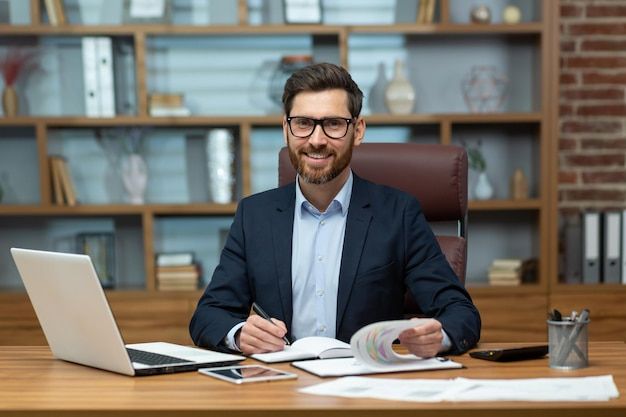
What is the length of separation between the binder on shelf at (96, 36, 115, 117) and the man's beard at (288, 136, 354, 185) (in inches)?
74.7

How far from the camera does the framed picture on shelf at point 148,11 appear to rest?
4117mm

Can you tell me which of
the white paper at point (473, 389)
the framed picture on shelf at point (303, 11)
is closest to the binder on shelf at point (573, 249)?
the framed picture on shelf at point (303, 11)

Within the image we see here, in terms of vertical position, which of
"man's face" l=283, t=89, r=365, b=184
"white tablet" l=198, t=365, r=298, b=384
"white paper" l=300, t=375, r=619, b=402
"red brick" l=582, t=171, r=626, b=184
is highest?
"man's face" l=283, t=89, r=365, b=184

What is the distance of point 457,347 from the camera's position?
6.39ft

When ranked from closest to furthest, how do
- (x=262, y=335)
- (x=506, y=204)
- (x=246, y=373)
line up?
(x=246, y=373) < (x=262, y=335) < (x=506, y=204)

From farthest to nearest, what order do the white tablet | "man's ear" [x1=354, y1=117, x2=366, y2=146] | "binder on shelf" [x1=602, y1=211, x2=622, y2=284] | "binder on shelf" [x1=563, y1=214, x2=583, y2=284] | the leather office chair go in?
"binder on shelf" [x1=563, y1=214, x2=583, y2=284]
"binder on shelf" [x1=602, y1=211, x2=622, y2=284]
the leather office chair
"man's ear" [x1=354, y1=117, x2=366, y2=146]
the white tablet

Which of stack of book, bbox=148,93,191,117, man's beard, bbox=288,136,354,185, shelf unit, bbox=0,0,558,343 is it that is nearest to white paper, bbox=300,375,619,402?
man's beard, bbox=288,136,354,185

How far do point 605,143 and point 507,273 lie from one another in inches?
28.5

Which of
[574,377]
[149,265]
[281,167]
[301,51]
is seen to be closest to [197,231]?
[149,265]

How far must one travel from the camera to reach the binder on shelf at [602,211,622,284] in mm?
3928

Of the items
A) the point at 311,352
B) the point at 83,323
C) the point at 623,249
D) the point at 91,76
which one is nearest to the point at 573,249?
the point at 623,249

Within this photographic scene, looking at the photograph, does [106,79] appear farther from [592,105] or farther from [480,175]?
[592,105]

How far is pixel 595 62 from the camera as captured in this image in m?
4.19

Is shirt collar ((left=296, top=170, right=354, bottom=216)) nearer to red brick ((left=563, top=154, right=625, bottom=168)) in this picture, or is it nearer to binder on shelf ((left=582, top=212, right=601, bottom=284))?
binder on shelf ((left=582, top=212, right=601, bottom=284))
